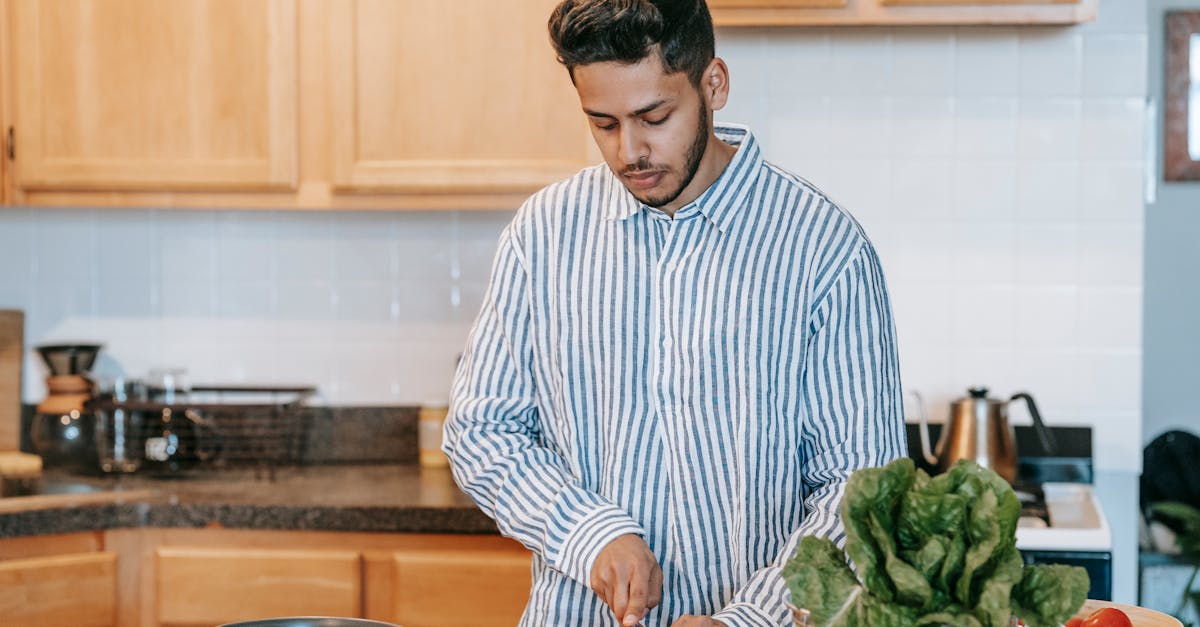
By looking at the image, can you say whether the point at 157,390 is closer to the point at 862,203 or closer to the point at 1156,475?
the point at 862,203

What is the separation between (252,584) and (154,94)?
1.06 m

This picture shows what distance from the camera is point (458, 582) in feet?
8.26

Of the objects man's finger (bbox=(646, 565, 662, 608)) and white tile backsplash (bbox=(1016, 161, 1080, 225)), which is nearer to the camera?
man's finger (bbox=(646, 565, 662, 608))

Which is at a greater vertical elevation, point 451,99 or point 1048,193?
point 451,99

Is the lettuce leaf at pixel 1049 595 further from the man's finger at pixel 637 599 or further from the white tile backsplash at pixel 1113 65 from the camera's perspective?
the white tile backsplash at pixel 1113 65

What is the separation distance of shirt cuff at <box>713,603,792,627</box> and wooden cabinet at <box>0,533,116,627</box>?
1.59m

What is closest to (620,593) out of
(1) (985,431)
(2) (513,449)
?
(2) (513,449)

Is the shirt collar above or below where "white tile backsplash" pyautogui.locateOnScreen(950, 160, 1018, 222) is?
below

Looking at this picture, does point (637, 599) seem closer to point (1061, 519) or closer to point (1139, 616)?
A: point (1139, 616)

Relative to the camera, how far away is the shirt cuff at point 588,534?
59.4 inches

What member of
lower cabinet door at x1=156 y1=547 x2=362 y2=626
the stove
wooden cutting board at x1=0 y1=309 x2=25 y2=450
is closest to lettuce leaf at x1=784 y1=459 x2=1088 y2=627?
the stove

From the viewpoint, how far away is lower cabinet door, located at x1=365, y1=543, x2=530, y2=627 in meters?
2.51

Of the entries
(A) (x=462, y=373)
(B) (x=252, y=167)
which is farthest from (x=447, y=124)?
(A) (x=462, y=373)

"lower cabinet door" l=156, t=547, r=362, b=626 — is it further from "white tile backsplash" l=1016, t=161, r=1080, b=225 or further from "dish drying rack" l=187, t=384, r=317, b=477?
"white tile backsplash" l=1016, t=161, r=1080, b=225
